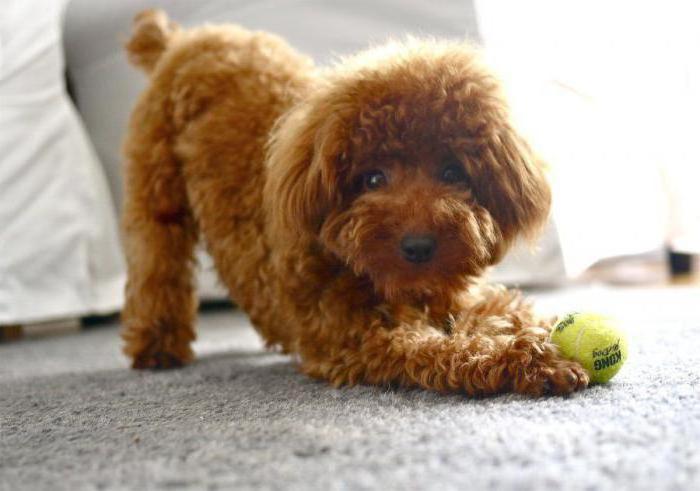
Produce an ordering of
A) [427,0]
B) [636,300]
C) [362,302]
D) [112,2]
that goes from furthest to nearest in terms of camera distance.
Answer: [112,2] < [427,0] < [636,300] < [362,302]

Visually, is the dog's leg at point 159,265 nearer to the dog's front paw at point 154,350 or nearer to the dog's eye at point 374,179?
the dog's front paw at point 154,350

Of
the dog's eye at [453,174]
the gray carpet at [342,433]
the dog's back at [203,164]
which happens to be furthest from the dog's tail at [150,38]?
the dog's eye at [453,174]

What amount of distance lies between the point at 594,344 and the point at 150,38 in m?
1.71

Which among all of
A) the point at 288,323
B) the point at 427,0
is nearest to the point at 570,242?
the point at 427,0

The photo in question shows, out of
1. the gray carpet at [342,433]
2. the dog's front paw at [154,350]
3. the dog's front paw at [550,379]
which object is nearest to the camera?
the gray carpet at [342,433]

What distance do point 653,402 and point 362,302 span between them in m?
0.65

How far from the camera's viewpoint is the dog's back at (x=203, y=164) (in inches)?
81.0

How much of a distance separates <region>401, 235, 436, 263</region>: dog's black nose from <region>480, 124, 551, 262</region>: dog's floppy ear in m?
0.24

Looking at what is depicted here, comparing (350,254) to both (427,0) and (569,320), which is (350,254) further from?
(427,0)

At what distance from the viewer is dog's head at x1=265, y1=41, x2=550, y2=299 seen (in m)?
1.56

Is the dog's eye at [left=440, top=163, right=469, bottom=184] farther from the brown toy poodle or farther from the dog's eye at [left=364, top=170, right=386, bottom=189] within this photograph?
the dog's eye at [left=364, top=170, right=386, bottom=189]

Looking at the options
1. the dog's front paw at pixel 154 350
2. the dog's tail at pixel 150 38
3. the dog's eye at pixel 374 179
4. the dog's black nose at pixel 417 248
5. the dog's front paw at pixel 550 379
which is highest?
the dog's tail at pixel 150 38

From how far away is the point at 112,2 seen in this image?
3281 mm

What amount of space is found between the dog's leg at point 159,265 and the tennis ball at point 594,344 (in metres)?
1.12
